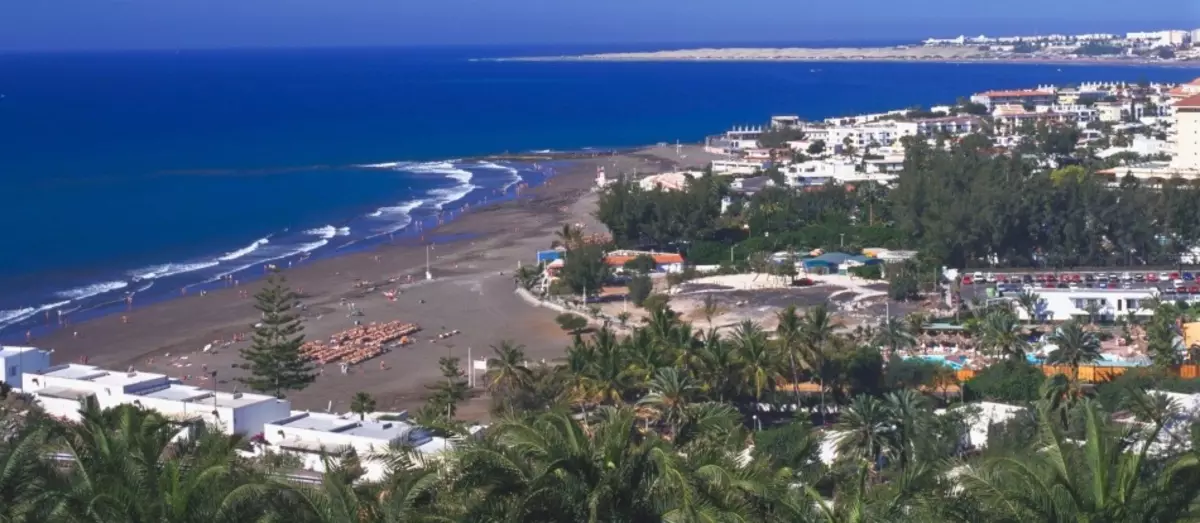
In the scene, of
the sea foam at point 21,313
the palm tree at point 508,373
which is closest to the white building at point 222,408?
the palm tree at point 508,373

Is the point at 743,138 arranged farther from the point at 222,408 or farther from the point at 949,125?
the point at 222,408

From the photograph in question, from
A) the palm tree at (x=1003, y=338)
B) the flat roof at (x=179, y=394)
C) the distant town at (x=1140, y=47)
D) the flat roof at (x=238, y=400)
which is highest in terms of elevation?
the flat roof at (x=238, y=400)

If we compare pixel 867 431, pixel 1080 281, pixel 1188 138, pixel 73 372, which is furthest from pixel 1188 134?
pixel 73 372

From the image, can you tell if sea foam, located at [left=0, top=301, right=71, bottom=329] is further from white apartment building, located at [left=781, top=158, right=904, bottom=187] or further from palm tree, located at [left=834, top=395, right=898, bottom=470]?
white apartment building, located at [left=781, top=158, right=904, bottom=187]

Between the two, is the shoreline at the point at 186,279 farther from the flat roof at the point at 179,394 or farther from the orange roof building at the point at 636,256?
the flat roof at the point at 179,394

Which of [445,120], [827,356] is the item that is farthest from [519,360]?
[445,120]

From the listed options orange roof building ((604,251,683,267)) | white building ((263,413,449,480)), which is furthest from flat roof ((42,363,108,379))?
orange roof building ((604,251,683,267))

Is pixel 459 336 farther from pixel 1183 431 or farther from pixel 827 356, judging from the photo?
pixel 1183 431
